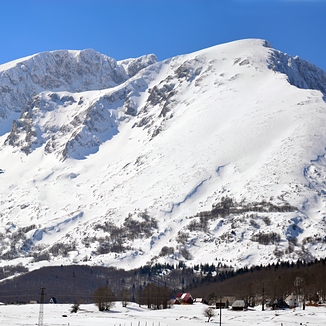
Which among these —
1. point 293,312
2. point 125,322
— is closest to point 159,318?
point 125,322

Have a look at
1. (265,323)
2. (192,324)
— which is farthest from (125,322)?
(265,323)

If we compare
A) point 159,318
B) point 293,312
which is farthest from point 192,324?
point 293,312

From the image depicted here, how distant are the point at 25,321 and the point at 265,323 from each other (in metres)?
49.6

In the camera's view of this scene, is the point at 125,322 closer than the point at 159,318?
Yes

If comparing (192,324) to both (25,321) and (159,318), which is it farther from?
(25,321)

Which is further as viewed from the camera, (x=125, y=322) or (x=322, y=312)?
(x=322, y=312)

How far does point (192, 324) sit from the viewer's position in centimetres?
17500

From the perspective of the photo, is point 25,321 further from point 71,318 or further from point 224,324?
point 224,324

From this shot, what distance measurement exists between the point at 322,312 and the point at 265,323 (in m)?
27.8

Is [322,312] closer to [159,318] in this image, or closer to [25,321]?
[159,318]

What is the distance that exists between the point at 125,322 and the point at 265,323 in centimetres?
2988

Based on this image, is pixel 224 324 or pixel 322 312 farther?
pixel 322 312

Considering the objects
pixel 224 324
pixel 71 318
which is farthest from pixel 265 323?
pixel 71 318

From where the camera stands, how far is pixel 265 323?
552 feet
